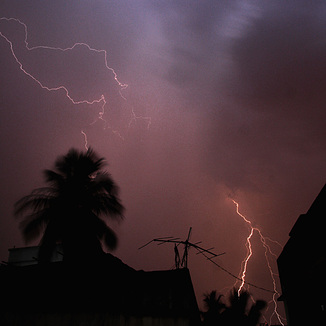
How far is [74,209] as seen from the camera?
665 inches

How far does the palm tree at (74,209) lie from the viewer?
1619 cm

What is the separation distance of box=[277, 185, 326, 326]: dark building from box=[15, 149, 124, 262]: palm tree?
9677 mm

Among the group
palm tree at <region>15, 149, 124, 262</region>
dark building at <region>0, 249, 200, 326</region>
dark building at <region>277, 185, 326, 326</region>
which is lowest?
dark building at <region>0, 249, 200, 326</region>

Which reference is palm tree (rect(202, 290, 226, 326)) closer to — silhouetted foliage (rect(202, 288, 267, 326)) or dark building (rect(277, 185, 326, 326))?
silhouetted foliage (rect(202, 288, 267, 326))

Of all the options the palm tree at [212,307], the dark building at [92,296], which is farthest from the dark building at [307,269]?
the palm tree at [212,307]

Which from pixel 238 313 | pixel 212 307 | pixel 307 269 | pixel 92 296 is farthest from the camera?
pixel 212 307


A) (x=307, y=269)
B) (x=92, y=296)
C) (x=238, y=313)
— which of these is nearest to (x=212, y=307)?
(x=238, y=313)

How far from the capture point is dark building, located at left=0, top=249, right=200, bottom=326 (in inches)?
350

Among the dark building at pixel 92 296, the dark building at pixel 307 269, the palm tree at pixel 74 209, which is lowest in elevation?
the dark building at pixel 92 296

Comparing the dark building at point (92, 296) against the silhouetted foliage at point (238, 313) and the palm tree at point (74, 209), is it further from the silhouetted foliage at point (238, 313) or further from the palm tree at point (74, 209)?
the silhouetted foliage at point (238, 313)

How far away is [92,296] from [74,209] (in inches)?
323

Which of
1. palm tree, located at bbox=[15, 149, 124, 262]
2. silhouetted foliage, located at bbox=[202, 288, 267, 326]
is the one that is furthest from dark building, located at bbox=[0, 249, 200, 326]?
silhouetted foliage, located at bbox=[202, 288, 267, 326]

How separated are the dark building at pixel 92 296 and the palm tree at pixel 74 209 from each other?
539 cm

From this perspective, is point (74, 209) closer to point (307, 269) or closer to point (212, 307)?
point (307, 269)
